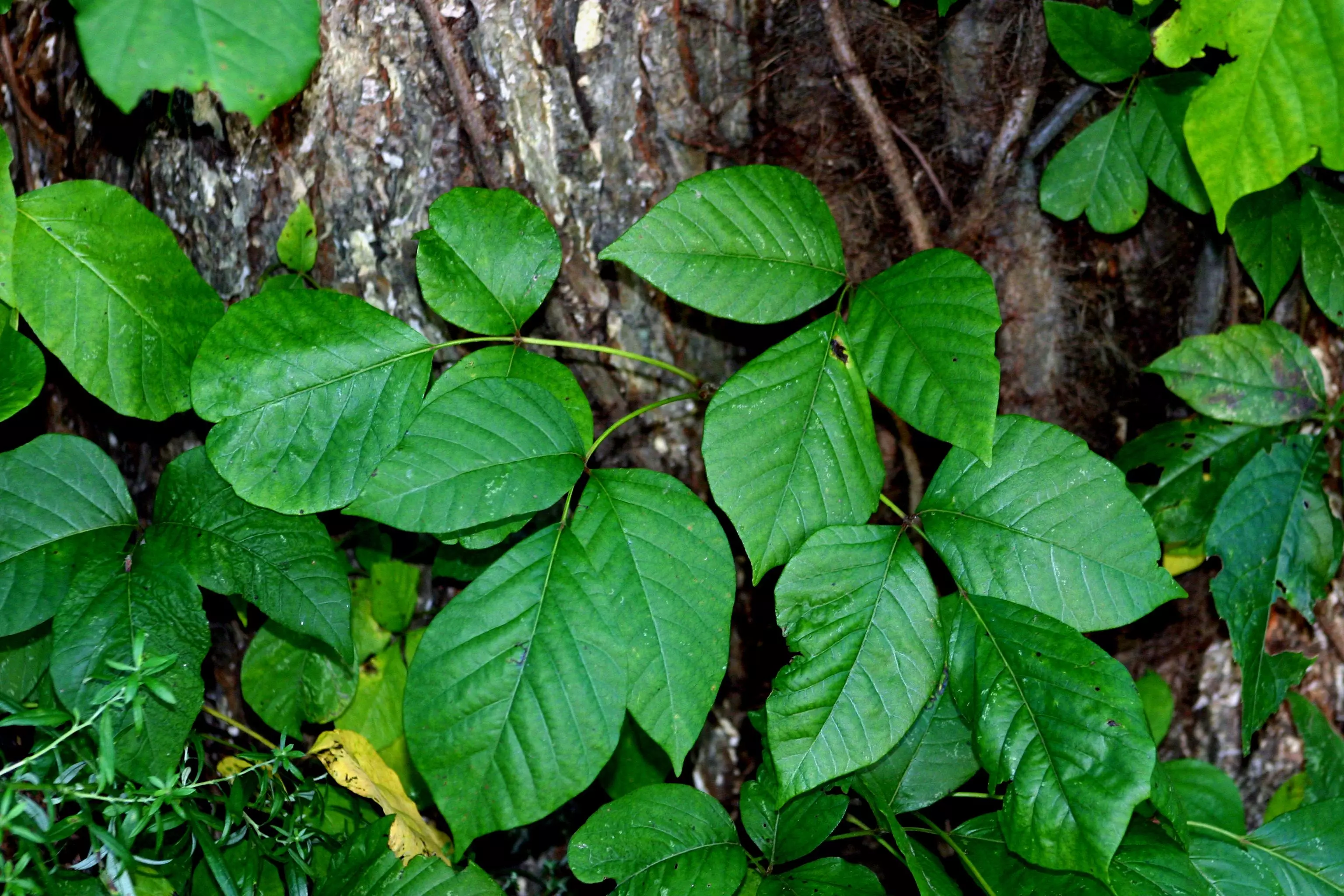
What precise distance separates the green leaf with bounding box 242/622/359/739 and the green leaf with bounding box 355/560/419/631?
102 mm

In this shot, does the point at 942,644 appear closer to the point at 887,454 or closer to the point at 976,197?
the point at 887,454

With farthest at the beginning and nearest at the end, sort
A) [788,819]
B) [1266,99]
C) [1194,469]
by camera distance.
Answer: [1194,469] → [788,819] → [1266,99]

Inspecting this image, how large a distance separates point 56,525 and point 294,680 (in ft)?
1.47

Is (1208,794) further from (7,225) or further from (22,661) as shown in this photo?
(7,225)

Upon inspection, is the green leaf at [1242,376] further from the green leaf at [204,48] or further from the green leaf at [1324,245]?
the green leaf at [204,48]

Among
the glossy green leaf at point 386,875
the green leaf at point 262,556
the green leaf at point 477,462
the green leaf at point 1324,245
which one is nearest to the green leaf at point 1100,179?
the green leaf at point 1324,245

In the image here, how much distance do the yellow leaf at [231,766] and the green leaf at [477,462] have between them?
0.58m

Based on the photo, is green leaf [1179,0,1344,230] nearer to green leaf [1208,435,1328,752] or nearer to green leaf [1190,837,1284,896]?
green leaf [1208,435,1328,752]

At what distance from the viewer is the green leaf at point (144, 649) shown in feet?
4.06

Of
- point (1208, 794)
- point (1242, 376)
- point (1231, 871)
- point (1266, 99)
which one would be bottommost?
point (1208, 794)

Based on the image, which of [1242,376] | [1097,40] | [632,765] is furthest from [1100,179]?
[632,765]

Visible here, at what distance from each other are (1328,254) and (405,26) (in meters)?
1.58

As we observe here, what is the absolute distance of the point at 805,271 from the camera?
138cm

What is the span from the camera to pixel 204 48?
103 centimetres
